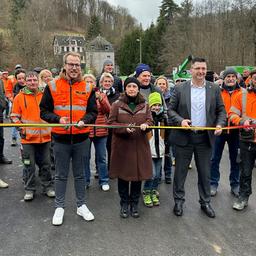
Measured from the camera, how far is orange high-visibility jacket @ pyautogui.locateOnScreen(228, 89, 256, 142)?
423cm

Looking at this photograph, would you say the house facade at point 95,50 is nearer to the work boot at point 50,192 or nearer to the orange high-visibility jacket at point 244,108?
the work boot at point 50,192

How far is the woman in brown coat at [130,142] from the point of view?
4059 mm

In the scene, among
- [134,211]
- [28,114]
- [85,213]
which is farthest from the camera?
[28,114]

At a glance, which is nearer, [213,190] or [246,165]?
[246,165]

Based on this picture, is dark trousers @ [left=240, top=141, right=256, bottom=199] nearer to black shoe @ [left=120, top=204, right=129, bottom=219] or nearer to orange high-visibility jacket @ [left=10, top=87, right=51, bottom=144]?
black shoe @ [left=120, top=204, right=129, bottom=219]

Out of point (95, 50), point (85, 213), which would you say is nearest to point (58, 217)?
point (85, 213)

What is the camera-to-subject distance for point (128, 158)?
4086mm

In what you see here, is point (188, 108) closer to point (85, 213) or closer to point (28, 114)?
point (85, 213)

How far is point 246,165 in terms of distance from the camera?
4.40m

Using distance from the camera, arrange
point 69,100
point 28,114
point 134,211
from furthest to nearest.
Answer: point 28,114 → point 134,211 → point 69,100

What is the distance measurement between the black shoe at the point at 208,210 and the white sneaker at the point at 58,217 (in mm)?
1973

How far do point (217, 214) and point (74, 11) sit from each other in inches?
4224

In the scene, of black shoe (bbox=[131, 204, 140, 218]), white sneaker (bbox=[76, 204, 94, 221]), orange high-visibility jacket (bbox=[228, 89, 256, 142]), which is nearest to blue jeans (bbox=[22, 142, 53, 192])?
white sneaker (bbox=[76, 204, 94, 221])

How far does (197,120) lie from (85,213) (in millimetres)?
1971
